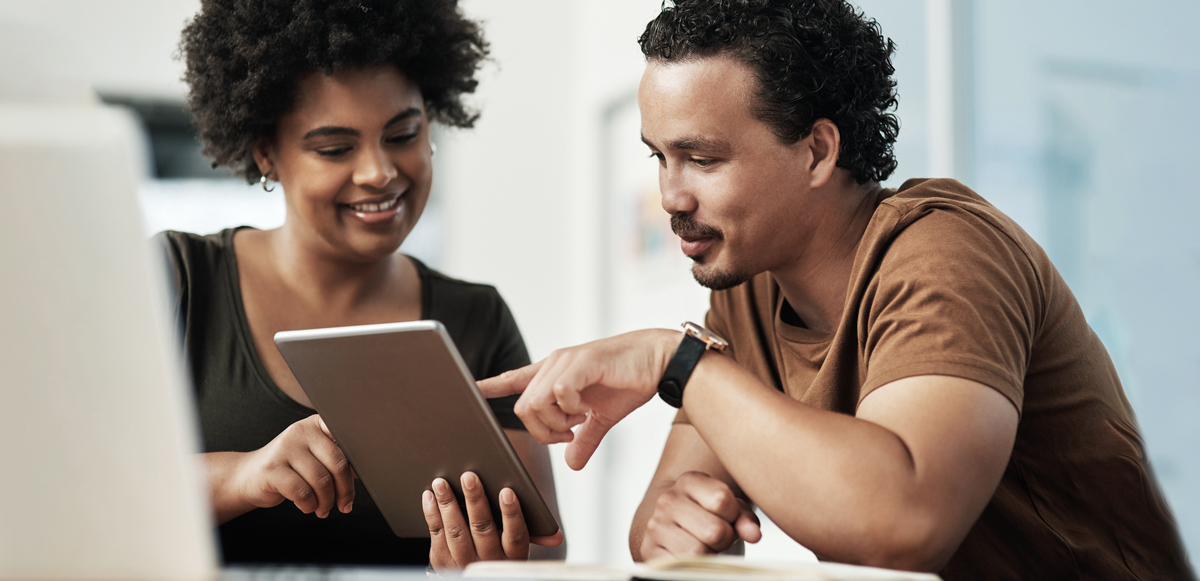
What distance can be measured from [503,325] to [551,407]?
2.49ft

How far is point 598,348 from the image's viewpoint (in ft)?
3.36

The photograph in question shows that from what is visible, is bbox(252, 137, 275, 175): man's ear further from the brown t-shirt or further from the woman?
the brown t-shirt

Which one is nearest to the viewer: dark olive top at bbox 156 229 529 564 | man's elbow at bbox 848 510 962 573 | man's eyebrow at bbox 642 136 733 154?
man's elbow at bbox 848 510 962 573

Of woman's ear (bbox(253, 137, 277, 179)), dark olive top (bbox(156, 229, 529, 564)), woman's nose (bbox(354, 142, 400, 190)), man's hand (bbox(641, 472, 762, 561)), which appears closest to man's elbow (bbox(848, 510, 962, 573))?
man's hand (bbox(641, 472, 762, 561))

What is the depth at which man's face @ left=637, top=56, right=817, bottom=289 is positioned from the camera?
4.32 feet

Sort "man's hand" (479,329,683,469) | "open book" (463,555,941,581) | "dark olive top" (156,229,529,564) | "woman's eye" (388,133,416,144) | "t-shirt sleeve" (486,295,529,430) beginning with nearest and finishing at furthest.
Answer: "open book" (463,555,941,581) → "man's hand" (479,329,683,469) → "dark olive top" (156,229,529,564) → "woman's eye" (388,133,416,144) → "t-shirt sleeve" (486,295,529,430)

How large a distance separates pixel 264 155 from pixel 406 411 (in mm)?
904

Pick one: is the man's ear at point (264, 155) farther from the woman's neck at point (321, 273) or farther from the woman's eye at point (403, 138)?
the woman's eye at point (403, 138)

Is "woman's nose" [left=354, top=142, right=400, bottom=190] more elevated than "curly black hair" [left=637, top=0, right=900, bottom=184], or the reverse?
"curly black hair" [left=637, top=0, right=900, bottom=184]

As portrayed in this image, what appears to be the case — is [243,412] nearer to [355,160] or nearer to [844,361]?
[355,160]

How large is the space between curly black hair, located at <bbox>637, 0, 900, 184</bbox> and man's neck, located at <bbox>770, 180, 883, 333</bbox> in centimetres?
5

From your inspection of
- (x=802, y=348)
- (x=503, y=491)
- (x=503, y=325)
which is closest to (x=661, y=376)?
(x=503, y=491)

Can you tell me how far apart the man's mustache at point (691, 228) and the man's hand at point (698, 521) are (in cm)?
41

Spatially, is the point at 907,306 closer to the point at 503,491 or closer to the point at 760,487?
the point at 760,487
